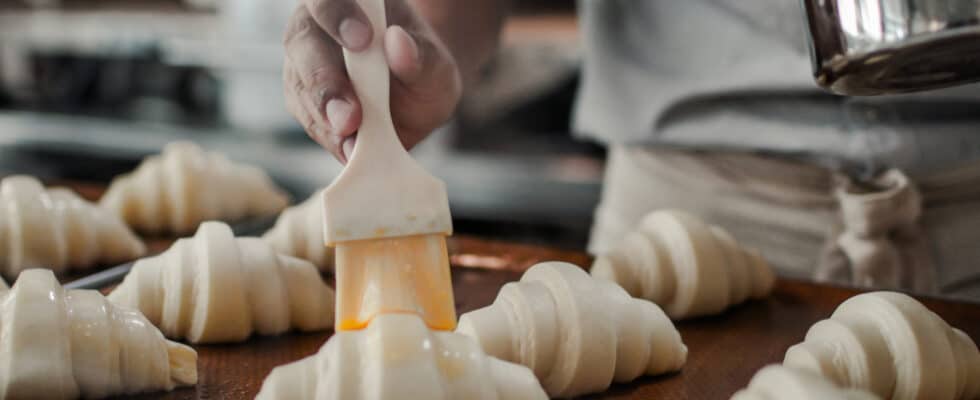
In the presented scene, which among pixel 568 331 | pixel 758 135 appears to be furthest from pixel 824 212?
pixel 568 331

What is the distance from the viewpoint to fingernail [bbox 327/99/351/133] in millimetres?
1046

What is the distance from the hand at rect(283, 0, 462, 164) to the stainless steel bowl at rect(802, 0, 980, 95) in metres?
0.49

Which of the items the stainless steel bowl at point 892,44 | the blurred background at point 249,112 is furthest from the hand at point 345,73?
the blurred background at point 249,112

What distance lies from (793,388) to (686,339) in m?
0.49

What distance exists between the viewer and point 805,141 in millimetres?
1610

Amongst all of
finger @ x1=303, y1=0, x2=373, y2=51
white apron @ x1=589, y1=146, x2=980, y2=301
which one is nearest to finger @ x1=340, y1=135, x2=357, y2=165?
finger @ x1=303, y1=0, x2=373, y2=51

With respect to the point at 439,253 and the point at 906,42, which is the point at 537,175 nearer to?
the point at 439,253

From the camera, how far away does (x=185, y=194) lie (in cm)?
191

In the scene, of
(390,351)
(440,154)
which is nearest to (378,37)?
(390,351)

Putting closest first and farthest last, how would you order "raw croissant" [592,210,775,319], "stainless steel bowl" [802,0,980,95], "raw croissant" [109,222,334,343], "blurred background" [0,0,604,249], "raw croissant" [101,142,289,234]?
"stainless steel bowl" [802,0,980,95] < "raw croissant" [109,222,334,343] < "raw croissant" [592,210,775,319] < "raw croissant" [101,142,289,234] < "blurred background" [0,0,604,249]

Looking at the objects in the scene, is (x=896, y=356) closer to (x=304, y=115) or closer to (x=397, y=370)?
(x=397, y=370)

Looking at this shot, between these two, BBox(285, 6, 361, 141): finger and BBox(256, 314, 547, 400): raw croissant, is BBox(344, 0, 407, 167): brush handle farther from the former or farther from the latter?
BBox(256, 314, 547, 400): raw croissant

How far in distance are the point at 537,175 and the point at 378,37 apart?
191cm

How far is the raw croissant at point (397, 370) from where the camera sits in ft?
2.87
